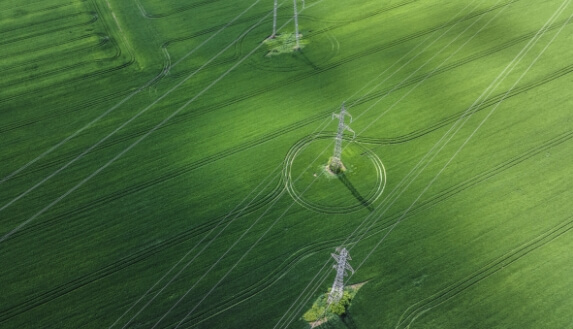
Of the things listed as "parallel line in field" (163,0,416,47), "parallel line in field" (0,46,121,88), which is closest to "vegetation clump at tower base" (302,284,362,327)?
"parallel line in field" (163,0,416,47)

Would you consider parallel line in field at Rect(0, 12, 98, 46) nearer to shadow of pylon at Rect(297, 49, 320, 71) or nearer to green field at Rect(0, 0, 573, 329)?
green field at Rect(0, 0, 573, 329)

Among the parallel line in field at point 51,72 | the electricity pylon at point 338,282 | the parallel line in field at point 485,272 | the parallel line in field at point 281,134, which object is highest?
the parallel line in field at point 51,72

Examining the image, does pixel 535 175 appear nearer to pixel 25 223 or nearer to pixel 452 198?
pixel 452 198

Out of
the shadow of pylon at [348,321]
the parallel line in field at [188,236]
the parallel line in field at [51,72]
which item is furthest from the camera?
the parallel line in field at [51,72]

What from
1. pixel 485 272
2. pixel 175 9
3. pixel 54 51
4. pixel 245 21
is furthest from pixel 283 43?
pixel 485 272

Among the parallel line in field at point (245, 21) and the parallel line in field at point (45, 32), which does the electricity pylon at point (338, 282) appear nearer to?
the parallel line in field at point (245, 21)

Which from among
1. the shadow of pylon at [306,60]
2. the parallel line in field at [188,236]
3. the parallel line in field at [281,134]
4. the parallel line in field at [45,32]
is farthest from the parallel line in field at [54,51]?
the parallel line in field at [188,236]

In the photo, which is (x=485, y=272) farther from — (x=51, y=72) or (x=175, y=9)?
(x=51, y=72)

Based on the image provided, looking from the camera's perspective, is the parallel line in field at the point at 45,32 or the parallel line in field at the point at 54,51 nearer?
the parallel line in field at the point at 54,51
